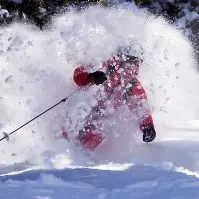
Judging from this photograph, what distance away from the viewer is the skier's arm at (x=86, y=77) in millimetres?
5359

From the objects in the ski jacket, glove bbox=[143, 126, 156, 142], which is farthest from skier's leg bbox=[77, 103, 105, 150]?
glove bbox=[143, 126, 156, 142]

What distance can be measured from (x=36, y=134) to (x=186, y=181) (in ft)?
6.40

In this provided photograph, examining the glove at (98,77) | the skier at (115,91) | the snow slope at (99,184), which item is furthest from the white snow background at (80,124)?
the glove at (98,77)

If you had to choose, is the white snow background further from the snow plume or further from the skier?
the skier

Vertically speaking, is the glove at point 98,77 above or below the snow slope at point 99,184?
above

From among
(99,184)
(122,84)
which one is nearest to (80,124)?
(122,84)

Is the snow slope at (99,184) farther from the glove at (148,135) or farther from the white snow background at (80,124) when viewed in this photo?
the glove at (148,135)

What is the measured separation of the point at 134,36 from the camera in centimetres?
659

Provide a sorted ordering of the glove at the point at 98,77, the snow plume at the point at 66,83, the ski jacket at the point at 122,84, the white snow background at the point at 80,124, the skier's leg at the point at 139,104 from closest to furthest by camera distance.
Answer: the white snow background at the point at 80,124, the snow plume at the point at 66,83, the glove at the point at 98,77, the skier's leg at the point at 139,104, the ski jacket at the point at 122,84

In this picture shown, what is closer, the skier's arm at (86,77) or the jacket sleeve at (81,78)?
the skier's arm at (86,77)

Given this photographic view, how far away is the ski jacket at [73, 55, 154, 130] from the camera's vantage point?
562 centimetres

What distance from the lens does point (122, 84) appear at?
575cm

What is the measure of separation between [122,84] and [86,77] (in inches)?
19.1

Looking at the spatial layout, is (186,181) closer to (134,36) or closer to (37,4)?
(134,36)
